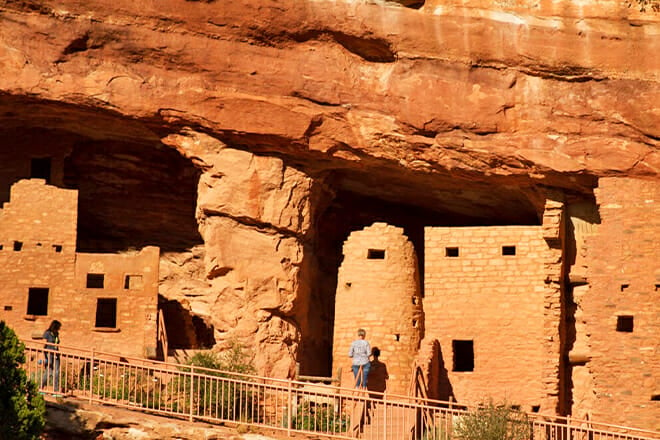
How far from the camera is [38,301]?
33750 millimetres

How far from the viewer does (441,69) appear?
92.9 feet

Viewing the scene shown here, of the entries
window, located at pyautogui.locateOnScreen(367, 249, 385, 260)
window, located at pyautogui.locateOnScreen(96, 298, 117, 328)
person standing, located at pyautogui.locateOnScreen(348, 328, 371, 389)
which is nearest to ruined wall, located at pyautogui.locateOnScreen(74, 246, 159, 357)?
window, located at pyautogui.locateOnScreen(96, 298, 117, 328)

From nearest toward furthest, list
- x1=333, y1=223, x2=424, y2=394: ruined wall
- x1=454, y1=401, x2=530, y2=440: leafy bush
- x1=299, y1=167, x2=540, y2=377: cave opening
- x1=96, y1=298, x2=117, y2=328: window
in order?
x1=454, y1=401, x2=530, y2=440: leafy bush → x1=333, y1=223, x2=424, y2=394: ruined wall → x1=299, y1=167, x2=540, y2=377: cave opening → x1=96, y1=298, x2=117, y2=328: window

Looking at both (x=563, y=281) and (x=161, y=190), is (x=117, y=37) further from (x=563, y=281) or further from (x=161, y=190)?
(x=563, y=281)

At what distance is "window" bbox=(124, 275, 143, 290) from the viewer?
2962cm

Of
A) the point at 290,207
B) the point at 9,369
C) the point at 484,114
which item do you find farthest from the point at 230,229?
the point at 9,369

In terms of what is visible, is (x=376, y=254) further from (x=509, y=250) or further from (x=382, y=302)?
(x=509, y=250)

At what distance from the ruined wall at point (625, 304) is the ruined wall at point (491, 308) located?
984mm

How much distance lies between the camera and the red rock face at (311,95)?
27969 mm

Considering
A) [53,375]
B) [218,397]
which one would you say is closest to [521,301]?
[218,397]

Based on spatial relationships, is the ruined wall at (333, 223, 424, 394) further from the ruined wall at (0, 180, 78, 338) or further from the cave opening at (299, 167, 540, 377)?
the ruined wall at (0, 180, 78, 338)

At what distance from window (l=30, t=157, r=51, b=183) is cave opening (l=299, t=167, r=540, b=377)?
5700 mm

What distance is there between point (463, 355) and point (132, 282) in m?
6.43

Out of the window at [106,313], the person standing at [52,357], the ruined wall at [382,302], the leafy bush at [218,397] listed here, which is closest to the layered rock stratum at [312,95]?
the ruined wall at [382,302]
